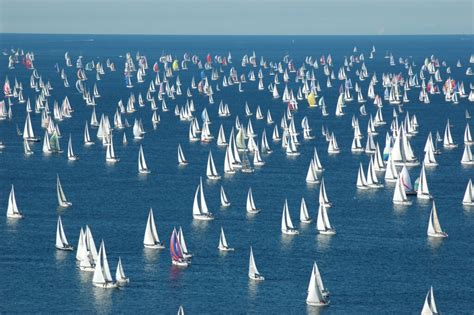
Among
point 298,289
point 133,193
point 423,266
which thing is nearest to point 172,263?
point 298,289

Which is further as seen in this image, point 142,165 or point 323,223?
point 142,165

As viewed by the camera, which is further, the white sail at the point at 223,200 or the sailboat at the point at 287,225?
the white sail at the point at 223,200

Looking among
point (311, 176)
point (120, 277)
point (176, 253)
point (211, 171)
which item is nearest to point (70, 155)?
point (211, 171)

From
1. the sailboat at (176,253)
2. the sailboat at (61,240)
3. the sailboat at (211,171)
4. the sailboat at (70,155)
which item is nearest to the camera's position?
the sailboat at (176,253)

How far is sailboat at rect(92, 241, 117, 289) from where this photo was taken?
347ft

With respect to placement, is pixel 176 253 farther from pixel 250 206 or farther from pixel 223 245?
pixel 250 206

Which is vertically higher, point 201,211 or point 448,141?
point 448,141

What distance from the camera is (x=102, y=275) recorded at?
10581cm

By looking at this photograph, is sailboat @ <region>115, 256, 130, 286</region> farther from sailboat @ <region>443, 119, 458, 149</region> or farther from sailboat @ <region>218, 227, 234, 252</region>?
sailboat @ <region>443, 119, 458, 149</region>

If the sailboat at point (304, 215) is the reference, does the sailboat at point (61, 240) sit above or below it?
below

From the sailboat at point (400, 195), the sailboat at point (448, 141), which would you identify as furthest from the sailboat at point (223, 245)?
the sailboat at point (448, 141)

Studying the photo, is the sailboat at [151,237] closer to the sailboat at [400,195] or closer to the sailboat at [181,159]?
the sailboat at [400,195]

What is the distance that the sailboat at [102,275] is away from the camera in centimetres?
10569

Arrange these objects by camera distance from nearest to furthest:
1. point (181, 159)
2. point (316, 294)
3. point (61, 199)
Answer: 1. point (316, 294)
2. point (61, 199)
3. point (181, 159)
